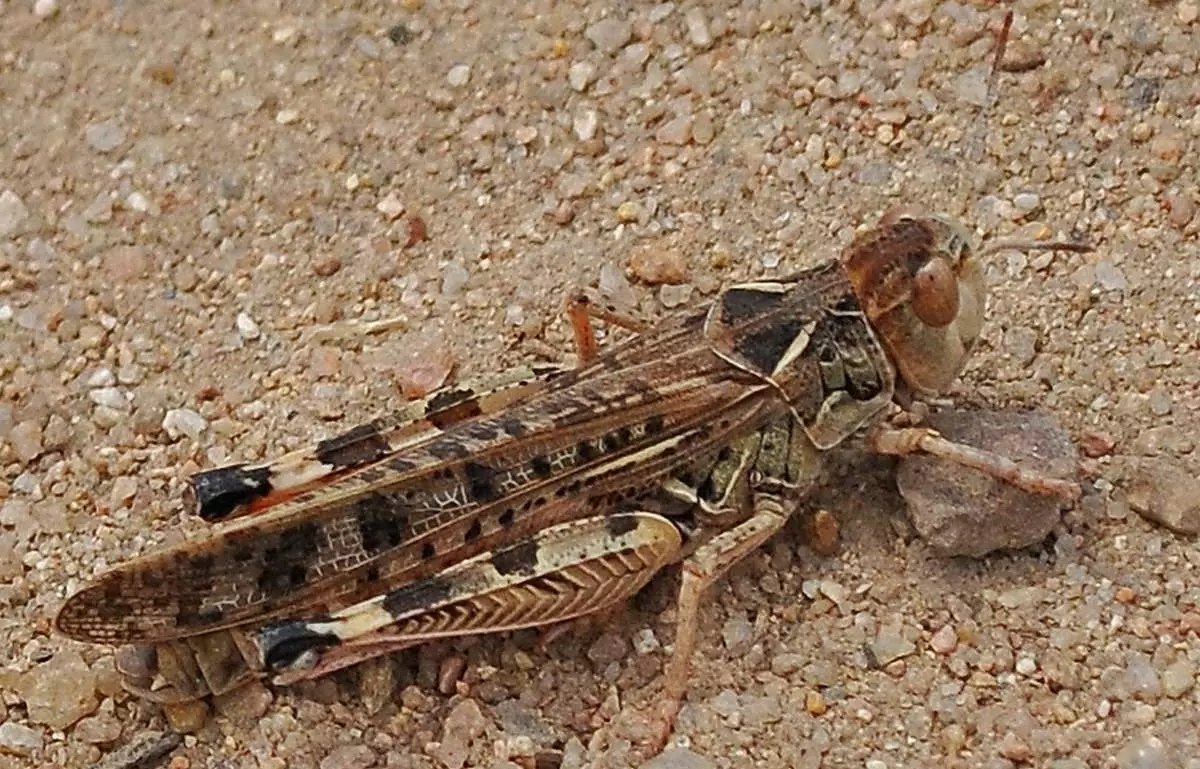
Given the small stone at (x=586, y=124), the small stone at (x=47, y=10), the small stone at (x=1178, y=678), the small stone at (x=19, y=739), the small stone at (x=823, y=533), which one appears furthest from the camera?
the small stone at (x=47, y=10)

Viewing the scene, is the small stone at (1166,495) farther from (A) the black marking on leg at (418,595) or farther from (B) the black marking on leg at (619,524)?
(A) the black marking on leg at (418,595)

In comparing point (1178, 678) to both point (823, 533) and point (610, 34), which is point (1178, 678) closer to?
point (823, 533)

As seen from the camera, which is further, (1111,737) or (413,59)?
(413,59)

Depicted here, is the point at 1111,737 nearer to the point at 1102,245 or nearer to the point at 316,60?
the point at 1102,245

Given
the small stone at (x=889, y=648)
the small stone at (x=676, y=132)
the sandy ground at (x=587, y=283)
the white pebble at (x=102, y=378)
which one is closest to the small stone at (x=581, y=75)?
the sandy ground at (x=587, y=283)

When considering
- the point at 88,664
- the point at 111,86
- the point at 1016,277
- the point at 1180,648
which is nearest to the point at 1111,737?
the point at 1180,648

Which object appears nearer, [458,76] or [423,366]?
[423,366]

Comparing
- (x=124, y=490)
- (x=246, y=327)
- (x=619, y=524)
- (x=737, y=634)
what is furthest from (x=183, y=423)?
(x=737, y=634)
